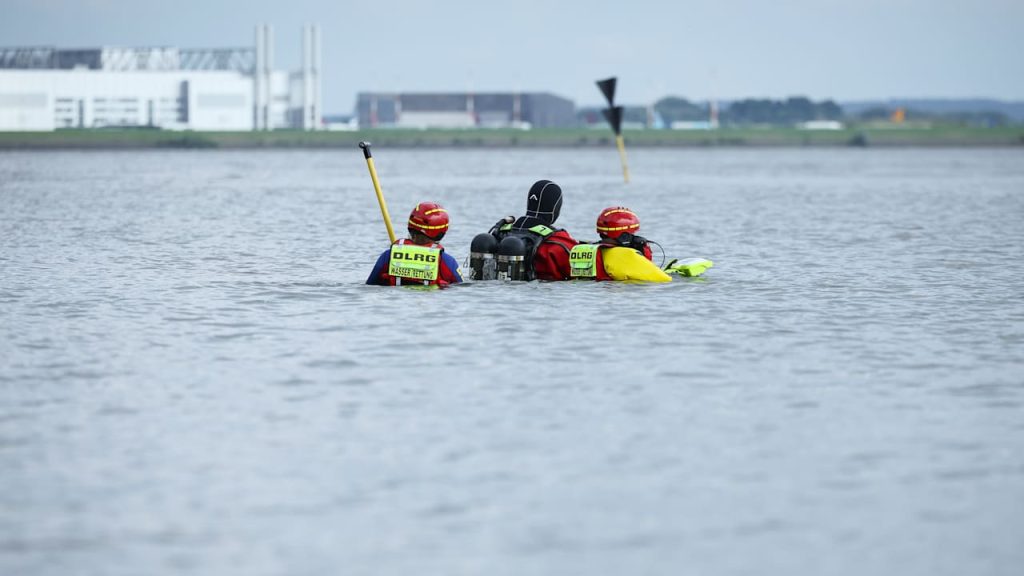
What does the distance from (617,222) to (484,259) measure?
194cm

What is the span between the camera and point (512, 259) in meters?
22.2

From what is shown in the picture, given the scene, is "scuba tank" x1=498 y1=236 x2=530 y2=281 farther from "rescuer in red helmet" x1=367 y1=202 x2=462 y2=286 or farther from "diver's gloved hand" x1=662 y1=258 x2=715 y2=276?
"diver's gloved hand" x1=662 y1=258 x2=715 y2=276

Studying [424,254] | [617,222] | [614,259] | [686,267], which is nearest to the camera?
[424,254]

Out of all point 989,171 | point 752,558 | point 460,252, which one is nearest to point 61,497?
point 752,558

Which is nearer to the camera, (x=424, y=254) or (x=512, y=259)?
(x=424, y=254)

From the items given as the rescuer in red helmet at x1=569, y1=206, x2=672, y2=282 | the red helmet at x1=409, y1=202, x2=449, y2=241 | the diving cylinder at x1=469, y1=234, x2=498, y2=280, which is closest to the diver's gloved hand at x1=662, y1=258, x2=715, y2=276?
the rescuer in red helmet at x1=569, y1=206, x2=672, y2=282

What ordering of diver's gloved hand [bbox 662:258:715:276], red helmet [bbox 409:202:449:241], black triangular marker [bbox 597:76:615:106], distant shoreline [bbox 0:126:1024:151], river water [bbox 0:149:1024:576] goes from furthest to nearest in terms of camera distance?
distant shoreline [bbox 0:126:1024:151] → black triangular marker [bbox 597:76:615:106] → diver's gloved hand [bbox 662:258:715:276] → red helmet [bbox 409:202:449:241] → river water [bbox 0:149:1024:576]

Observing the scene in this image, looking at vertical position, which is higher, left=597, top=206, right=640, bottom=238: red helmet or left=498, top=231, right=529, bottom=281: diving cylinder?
left=597, top=206, right=640, bottom=238: red helmet

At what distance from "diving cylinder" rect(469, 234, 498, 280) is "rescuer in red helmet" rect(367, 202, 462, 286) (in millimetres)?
368

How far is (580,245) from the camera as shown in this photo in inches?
890

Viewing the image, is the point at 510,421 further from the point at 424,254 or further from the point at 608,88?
the point at 608,88

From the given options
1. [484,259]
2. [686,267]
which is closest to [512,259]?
[484,259]

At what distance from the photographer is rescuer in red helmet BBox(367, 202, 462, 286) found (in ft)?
68.2

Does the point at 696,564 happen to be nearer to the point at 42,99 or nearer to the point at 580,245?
the point at 580,245
